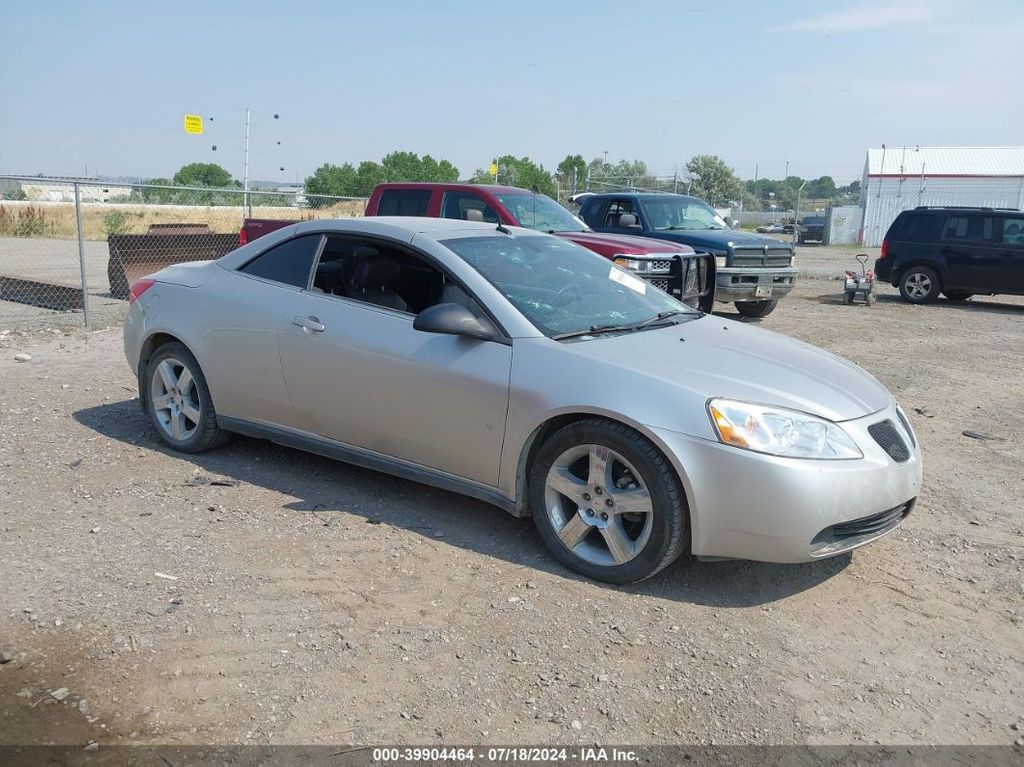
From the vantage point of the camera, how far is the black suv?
51.6 ft

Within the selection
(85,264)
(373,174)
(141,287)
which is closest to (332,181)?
(373,174)

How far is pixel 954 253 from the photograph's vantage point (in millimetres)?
16219

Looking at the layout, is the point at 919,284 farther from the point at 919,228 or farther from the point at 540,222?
the point at 540,222

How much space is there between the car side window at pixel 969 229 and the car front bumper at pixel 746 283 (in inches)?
204

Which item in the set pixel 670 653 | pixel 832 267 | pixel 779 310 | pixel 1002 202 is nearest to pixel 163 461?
pixel 670 653

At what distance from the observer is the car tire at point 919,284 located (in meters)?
16.4

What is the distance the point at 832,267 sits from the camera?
25.1 metres

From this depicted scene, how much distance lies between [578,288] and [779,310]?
11078 millimetres

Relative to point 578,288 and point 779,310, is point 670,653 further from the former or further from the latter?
point 779,310

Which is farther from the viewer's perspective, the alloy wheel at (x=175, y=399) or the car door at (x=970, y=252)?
the car door at (x=970, y=252)

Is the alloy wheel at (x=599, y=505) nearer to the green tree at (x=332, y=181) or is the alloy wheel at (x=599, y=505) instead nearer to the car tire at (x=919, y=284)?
the car tire at (x=919, y=284)

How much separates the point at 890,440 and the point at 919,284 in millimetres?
13949

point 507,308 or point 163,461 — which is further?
point 163,461

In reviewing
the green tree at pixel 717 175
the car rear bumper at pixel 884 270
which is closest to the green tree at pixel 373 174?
the green tree at pixel 717 175
